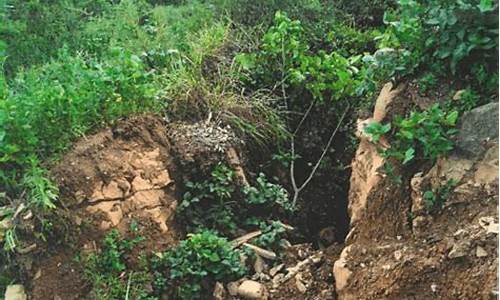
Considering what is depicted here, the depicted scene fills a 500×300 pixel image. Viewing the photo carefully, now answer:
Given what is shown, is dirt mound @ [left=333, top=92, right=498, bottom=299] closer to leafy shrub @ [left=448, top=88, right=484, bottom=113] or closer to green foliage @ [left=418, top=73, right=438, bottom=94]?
leafy shrub @ [left=448, top=88, right=484, bottom=113]

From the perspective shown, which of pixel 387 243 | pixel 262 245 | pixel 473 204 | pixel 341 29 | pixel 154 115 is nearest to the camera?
pixel 473 204

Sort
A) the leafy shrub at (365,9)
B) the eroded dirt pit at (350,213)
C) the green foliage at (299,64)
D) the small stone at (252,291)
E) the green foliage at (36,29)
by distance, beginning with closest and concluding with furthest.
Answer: the eroded dirt pit at (350,213) → the small stone at (252,291) → the green foliage at (299,64) → the green foliage at (36,29) → the leafy shrub at (365,9)

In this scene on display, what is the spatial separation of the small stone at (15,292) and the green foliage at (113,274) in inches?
13.2

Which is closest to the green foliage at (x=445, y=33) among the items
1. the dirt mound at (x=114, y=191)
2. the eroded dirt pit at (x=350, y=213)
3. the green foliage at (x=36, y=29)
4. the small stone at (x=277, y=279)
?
the eroded dirt pit at (x=350, y=213)

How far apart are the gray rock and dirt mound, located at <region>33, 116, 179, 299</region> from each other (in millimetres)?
1703

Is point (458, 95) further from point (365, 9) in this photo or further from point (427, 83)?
point (365, 9)

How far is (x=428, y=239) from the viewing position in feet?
11.5

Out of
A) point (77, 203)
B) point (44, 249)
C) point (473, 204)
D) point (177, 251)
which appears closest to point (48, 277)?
point (44, 249)

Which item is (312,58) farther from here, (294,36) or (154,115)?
(154,115)

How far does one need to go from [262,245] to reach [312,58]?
145 cm

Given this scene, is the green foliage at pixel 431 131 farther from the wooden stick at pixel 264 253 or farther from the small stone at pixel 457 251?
the wooden stick at pixel 264 253

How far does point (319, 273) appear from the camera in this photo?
157 inches

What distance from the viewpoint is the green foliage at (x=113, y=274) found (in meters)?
3.93

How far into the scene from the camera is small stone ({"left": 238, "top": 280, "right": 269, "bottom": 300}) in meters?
3.91
